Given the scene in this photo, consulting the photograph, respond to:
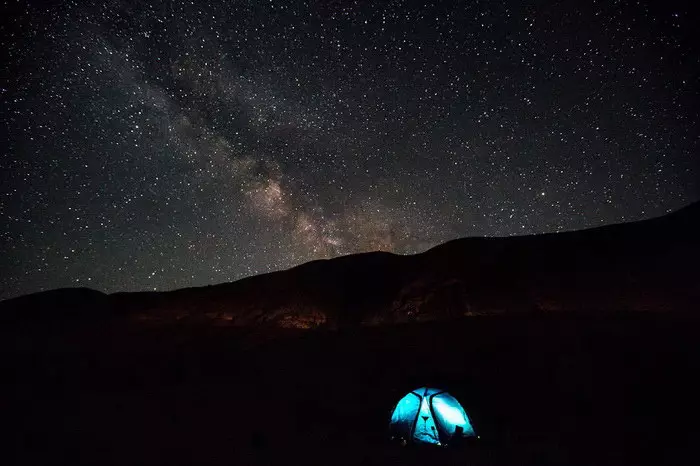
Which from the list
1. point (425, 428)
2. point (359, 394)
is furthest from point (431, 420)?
point (359, 394)

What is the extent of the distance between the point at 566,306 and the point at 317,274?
50.5 feet

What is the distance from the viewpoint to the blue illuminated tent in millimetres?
7773

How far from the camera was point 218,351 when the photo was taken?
17016 mm

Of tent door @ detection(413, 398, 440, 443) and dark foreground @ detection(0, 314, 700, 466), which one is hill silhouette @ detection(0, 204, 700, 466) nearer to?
dark foreground @ detection(0, 314, 700, 466)

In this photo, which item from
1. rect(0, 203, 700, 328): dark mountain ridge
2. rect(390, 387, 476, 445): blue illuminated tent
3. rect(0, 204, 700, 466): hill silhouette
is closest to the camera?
rect(0, 204, 700, 466): hill silhouette

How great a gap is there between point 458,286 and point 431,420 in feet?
40.8

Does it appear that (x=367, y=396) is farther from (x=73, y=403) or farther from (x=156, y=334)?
(x=156, y=334)

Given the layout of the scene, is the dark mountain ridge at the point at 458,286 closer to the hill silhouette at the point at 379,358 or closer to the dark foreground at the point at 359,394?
the hill silhouette at the point at 379,358

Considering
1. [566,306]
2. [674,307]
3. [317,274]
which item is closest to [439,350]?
[566,306]

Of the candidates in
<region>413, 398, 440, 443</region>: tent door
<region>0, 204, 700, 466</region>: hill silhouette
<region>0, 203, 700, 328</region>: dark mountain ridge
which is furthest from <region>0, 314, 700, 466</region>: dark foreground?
<region>0, 203, 700, 328</region>: dark mountain ridge

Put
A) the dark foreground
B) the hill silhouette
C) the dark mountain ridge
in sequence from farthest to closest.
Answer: the dark mountain ridge
the hill silhouette
the dark foreground

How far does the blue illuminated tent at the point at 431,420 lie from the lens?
7.77 m

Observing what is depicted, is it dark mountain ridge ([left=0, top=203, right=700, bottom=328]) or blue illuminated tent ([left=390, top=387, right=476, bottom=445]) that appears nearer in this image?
blue illuminated tent ([left=390, top=387, right=476, bottom=445])

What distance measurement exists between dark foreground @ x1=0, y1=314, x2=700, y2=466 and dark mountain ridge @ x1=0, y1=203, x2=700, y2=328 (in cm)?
214
